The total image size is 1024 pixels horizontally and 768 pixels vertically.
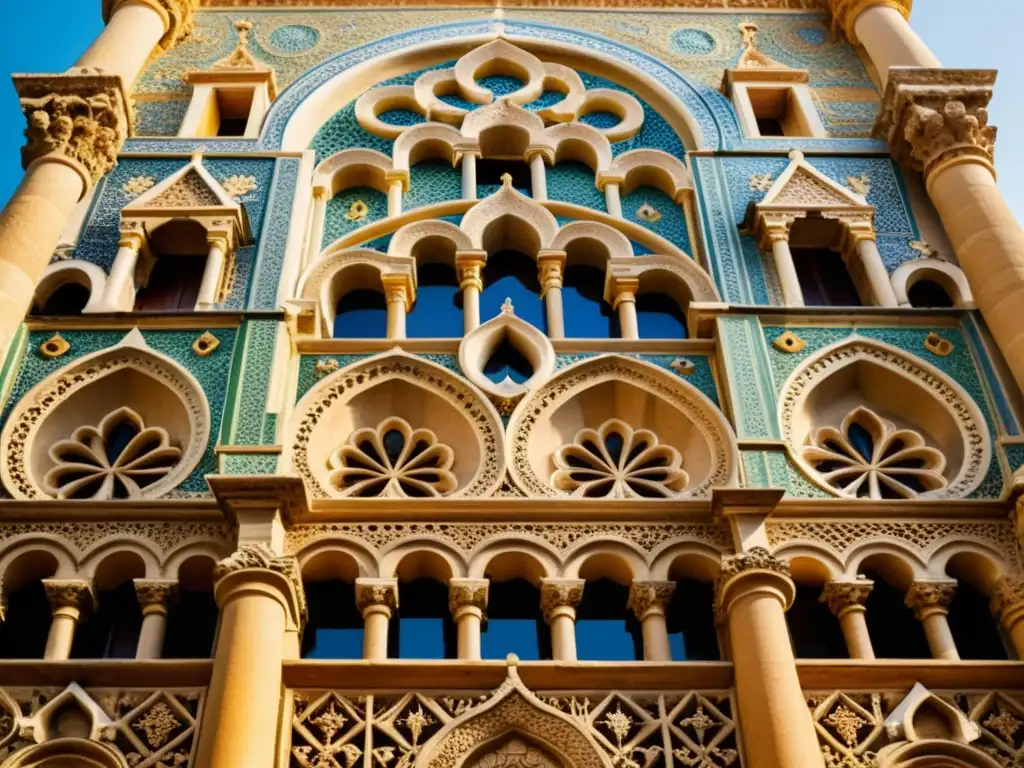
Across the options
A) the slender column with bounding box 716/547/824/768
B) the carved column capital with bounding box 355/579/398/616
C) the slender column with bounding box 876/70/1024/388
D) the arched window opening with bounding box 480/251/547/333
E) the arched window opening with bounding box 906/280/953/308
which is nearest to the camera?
the slender column with bounding box 716/547/824/768

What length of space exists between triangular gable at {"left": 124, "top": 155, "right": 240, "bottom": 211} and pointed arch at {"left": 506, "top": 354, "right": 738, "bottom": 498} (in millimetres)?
3501

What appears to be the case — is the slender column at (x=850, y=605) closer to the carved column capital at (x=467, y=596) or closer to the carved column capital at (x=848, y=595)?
the carved column capital at (x=848, y=595)

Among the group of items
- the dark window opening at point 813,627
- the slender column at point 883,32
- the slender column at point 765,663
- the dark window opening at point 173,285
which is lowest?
the slender column at point 765,663

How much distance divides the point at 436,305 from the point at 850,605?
459 cm

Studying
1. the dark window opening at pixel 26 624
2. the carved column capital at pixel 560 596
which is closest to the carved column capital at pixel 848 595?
the carved column capital at pixel 560 596

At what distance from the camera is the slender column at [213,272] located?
12.2 metres

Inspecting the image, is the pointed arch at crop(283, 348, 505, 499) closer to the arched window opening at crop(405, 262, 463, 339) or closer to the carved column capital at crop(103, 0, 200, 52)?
the arched window opening at crop(405, 262, 463, 339)

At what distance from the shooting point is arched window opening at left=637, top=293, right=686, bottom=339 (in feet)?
41.6

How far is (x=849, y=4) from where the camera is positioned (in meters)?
15.9

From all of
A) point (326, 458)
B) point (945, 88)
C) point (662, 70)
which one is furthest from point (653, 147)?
point (326, 458)

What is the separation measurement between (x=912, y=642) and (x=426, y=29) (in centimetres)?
871

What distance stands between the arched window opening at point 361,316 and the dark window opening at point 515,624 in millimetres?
2948

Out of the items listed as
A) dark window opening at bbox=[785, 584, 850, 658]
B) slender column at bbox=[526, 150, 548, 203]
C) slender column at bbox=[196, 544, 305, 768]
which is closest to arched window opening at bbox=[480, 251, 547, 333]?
slender column at bbox=[526, 150, 548, 203]

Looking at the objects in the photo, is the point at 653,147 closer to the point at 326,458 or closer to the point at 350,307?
the point at 350,307
